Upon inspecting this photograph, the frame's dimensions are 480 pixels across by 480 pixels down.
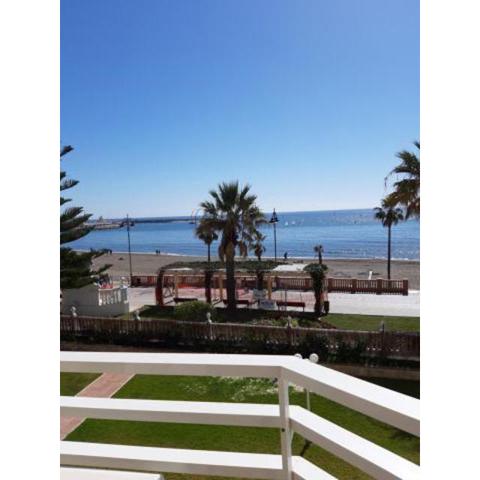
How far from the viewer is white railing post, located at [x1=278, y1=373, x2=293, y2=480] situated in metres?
1.29

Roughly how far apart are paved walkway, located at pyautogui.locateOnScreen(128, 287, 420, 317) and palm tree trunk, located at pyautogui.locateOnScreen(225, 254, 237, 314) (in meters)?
2.23

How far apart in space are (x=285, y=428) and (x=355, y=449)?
0.24 meters

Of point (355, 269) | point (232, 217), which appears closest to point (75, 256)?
point (232, 217)

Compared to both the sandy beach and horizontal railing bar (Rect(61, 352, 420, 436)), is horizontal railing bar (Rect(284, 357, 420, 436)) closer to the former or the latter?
horizontal railing bar (Rect(61, 352, 420, 436))

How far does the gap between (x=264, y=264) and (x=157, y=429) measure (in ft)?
31.0

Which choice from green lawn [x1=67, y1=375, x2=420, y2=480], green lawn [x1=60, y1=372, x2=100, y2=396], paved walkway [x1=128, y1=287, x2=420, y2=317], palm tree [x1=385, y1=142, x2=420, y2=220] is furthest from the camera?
paved walkway [x1=128, y1=287, x2=420, y2=317]

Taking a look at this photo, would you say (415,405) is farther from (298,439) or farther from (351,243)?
(351,243)

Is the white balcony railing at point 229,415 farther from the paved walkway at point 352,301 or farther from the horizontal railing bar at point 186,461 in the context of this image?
the paved walkway at point 352,301

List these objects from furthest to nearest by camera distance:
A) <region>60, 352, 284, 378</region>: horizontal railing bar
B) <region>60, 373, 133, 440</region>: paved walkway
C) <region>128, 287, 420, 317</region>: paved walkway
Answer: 1. <region>128, 287, 420, 317</region>: paved walkway
2. <region>60, 373, 133, 440</region>: paved walkway
3. <region>60, 352, 284, 378</region>: horizontal railing bar

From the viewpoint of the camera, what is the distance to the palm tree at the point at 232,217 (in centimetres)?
1374

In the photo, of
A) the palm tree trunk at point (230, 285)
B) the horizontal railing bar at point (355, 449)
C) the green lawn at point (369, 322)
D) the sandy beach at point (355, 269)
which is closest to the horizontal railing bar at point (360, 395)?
the horizontal railing bar at point (355, 449)

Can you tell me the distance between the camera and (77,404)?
4.73 ft

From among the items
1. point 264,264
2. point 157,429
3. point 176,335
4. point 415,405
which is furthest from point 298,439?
point 264,264

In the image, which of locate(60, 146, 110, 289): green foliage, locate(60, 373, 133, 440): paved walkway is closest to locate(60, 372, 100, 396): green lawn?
locate(60, 373, 133, 440): paved walkway
